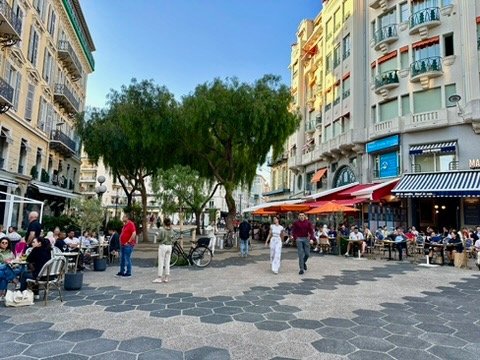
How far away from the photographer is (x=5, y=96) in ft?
51.0

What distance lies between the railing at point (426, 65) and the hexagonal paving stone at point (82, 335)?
22.2 metres

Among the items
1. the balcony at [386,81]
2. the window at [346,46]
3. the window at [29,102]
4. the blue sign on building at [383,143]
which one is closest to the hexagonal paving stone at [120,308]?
the window at [29,102]

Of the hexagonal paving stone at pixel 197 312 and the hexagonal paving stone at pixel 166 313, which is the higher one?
the hexagonal paving stone at pixel 197 312

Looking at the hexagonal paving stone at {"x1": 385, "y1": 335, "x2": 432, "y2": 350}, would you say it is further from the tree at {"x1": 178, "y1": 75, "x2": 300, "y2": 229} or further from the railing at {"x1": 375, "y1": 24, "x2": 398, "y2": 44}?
the railing at {"x1": 375, "y1": 24, "x2": 398, "y2": 44}

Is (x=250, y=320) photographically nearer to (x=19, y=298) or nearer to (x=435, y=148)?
(x=19, y=298)

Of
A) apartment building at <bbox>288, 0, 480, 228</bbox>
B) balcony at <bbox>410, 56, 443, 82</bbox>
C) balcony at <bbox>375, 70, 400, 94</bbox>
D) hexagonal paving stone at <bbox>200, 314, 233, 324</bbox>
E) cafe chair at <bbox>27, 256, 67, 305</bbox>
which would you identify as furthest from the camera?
balcony at <bbox>375, 70, 400, 94</bbox>

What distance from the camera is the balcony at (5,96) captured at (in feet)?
49.8

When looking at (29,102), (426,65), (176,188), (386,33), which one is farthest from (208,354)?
(386,33)

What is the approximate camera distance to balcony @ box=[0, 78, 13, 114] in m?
15.2

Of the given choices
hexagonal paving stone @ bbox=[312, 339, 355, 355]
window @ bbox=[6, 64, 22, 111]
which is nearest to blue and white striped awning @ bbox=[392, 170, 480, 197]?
hexagonal paving stone @ bbox=[312, 339, 355, 355]

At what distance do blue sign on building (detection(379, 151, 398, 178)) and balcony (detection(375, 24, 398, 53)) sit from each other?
292 inches

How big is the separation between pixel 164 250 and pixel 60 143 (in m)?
19.0

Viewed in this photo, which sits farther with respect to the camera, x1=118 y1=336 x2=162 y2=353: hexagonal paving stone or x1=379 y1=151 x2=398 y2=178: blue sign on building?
x1=379 y1=151 x2=398 y2=178: blue sign on building

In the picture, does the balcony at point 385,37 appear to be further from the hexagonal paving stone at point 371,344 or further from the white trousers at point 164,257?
the hexagonal paving stone at point 371,344
